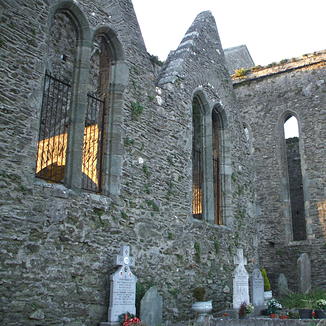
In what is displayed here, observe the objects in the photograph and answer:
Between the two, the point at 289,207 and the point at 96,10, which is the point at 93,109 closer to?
the point at 96,10

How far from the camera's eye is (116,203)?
7.85 m

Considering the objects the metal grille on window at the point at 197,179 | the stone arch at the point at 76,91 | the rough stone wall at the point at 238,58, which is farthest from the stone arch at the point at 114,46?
the rough stone wall at the point at 238,58

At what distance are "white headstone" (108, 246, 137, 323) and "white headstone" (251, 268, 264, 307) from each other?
4.70m

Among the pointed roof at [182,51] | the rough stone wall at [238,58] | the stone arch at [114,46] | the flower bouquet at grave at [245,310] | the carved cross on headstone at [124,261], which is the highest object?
the rough stone wall at [238,58]

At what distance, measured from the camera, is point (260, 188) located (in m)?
18.9

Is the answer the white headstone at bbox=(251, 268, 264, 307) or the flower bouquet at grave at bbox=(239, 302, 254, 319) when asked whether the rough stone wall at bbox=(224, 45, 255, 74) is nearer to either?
the white headstone at bbox=(251, 268, 264, 307)

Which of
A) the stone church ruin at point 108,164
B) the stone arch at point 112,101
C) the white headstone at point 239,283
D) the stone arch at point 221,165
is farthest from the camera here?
the stone arch at point 221,165

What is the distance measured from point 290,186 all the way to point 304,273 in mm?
4856

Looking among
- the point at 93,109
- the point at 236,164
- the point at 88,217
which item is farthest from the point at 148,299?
the point at 236,164

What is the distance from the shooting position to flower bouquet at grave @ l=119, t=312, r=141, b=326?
21.9 feet

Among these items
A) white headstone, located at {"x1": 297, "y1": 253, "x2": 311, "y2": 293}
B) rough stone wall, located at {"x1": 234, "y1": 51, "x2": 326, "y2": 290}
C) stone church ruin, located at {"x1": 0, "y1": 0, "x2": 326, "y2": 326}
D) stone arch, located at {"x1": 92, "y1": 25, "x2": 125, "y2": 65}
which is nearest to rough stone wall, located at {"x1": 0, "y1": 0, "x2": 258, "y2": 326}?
stone church ruin, located at {"x1": 0, "y1": 0, "x2": 326, "y2": 326}

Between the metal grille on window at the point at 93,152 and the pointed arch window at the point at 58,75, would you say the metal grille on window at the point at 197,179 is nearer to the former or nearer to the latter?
the metal grille on window at the point at 93,152

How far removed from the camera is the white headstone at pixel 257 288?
1099 cm

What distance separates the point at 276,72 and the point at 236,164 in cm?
894
